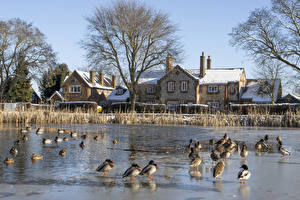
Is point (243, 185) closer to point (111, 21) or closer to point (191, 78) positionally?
point (111, 21)

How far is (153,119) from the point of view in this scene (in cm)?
2891

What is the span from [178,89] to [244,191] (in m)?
52.5

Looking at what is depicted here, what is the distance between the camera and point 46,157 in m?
10.1

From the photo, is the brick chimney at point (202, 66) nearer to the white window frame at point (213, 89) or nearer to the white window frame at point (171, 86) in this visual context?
the white window frame at point (213, 89)

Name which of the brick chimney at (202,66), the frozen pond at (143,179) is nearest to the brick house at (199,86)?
the brick chimney at (202,66)

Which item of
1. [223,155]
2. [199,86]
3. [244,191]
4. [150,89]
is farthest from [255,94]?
[244,191]

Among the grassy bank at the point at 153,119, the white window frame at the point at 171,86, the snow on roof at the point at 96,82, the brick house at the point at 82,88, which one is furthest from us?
the snow on roof at the point at 96,82

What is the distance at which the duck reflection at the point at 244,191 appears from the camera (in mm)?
5953

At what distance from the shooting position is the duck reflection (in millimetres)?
5953

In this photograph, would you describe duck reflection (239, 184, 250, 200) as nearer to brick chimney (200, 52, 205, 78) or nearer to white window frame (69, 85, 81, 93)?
brick chimney (200, 52, 205, 78)

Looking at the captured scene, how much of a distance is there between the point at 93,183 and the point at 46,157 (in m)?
3.68

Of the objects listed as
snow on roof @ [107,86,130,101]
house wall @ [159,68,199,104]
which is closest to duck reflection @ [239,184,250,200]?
house wall @ [159,68,199,104]

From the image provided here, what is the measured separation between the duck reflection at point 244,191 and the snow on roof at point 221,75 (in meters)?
50.6

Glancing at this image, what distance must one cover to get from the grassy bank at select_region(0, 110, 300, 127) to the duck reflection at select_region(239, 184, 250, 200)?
2021cm
